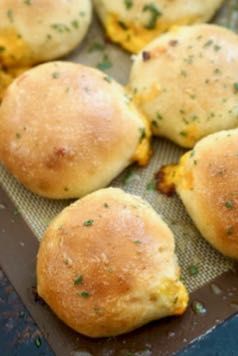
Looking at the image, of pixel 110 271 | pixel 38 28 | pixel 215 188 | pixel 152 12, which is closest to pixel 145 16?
pixel 152 12

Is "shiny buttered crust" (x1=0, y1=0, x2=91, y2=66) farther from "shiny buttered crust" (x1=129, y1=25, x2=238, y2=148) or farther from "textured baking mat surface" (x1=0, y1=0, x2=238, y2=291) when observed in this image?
"shiny buttered crust" (x1=129, y1=25, x2=238, y2=148)

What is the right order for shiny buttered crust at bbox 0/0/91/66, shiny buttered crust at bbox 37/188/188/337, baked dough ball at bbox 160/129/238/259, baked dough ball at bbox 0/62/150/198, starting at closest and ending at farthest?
shiny buttered crust at bbox 37/188/188/337
baked dough ball at bbox 160/129/238/259
baked dough ball at bbox 0/62/150/198
shiny buttered crust at bbox 0/0/91/66

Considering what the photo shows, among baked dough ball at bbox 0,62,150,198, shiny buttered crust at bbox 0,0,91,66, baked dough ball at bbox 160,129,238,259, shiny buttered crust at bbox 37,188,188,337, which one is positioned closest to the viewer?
shiny buttered crust at bbox 37,188,188,337

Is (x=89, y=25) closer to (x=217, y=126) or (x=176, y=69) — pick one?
(x=176, y=69)

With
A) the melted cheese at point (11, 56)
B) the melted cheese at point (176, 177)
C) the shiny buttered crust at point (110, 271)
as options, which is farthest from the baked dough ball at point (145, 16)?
the shiny buttered crust at point (110, 271)

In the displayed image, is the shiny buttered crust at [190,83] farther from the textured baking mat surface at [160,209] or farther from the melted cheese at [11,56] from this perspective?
the melted cheese at [11,56]

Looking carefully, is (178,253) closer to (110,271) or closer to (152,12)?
(110,271)

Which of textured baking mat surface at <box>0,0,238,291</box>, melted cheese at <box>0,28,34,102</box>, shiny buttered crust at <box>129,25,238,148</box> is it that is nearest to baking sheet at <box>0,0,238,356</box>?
textured baking mat surface at <box>0,0,238,291</box>
